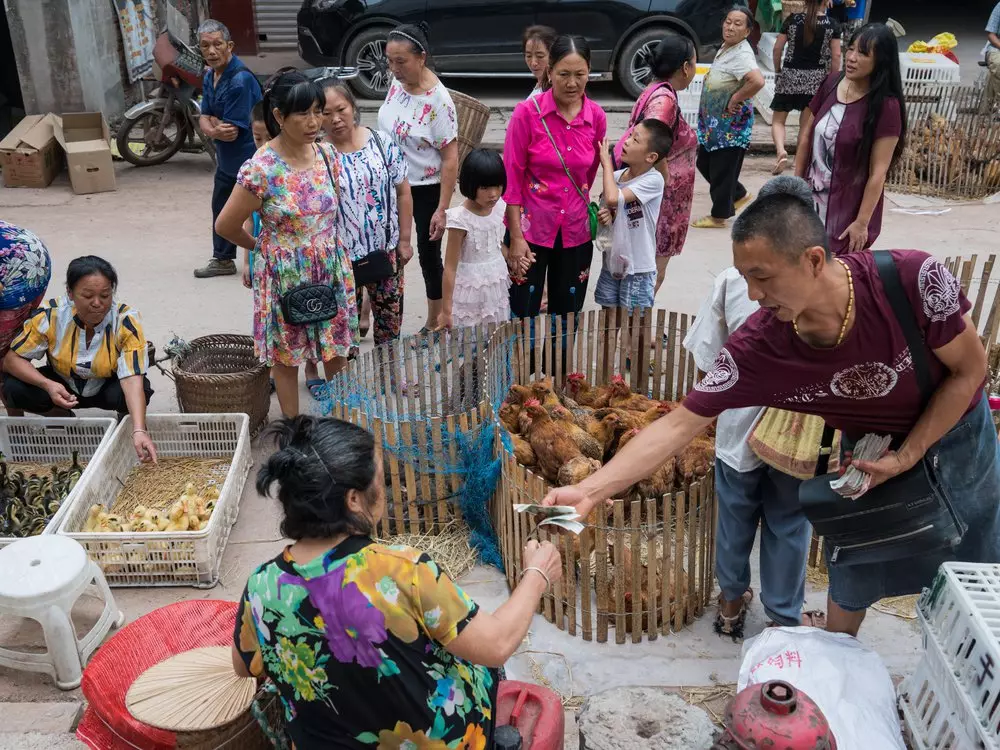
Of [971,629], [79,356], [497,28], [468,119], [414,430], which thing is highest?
[497,28]

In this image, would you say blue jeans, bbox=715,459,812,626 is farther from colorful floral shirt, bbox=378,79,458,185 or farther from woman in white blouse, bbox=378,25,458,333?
colorful floral shirt, bbox=378,79,458,185

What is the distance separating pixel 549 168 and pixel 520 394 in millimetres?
1403

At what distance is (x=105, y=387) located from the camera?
4.87 meters

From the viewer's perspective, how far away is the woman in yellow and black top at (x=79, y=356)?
470cm

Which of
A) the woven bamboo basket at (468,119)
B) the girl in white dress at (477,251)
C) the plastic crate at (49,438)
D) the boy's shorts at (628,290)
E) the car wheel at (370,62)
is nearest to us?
the plastic crate at (49,438)

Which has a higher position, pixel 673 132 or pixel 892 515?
pixel 673 132

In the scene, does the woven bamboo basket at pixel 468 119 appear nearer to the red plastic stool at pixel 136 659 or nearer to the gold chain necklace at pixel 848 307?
the red plastic stool at pixel 136 659

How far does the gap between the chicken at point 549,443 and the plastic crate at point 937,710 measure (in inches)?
65.1

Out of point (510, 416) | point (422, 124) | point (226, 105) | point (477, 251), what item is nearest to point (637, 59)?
point (226, 105)

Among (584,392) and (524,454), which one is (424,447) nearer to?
(524,454)

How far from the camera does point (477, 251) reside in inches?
205

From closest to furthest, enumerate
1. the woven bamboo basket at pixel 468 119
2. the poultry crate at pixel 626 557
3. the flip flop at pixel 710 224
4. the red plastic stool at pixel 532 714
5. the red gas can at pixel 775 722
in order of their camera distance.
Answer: the red gas can at pixel 775 722 → the red plastic stool at pixel 532 714 → the poultry crate at pixel 626 557 → the woven bamboo basket at pixel 468 119 → the flip flop at pixel 710 224

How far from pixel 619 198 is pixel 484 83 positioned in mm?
8397

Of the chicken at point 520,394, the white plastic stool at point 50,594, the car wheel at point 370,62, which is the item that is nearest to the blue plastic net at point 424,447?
the chicken at point 520,394
